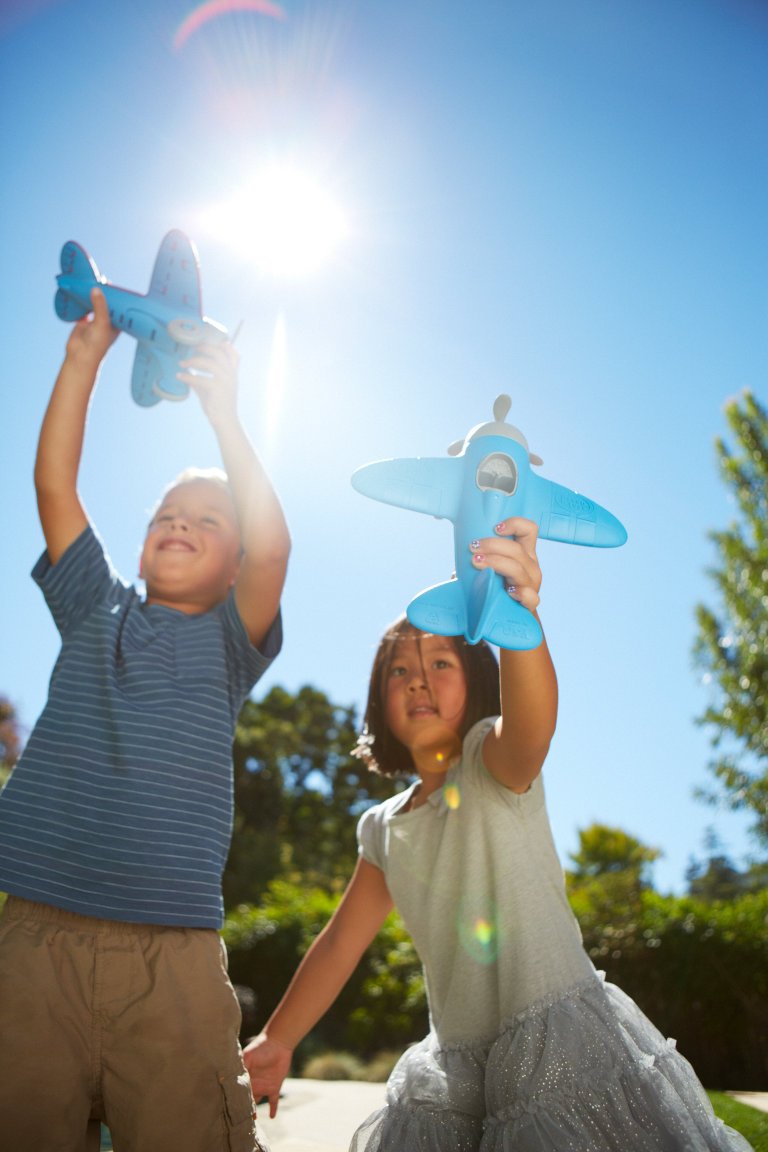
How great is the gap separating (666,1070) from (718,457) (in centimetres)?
1029

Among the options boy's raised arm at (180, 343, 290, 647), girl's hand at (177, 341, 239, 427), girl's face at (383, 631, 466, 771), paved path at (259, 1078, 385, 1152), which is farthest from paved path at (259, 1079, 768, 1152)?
girl's hand at (177, 341, 239, 427)

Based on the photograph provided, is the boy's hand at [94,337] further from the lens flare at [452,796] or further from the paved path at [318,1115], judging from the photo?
the paved path at [318,1115]

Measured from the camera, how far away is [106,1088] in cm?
141

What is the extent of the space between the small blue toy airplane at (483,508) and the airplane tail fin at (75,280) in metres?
1.09

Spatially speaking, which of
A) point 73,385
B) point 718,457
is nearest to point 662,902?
point 73,385

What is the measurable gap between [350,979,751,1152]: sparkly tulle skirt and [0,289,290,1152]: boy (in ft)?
1.18

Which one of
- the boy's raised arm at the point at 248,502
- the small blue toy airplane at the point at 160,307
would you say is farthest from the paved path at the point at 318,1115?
the small blue toy airplane at the point at 160,307

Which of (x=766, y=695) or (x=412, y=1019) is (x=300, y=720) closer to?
(x=766, y=695)

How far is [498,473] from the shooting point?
1378 millimetres

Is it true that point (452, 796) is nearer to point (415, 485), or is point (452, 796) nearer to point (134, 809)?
point (134, 809)

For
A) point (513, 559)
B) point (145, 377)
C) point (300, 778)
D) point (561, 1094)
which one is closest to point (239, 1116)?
point (561, 1094)

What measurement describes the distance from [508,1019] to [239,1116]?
530mm

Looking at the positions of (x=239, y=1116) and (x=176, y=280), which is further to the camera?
(x=176, y=280)

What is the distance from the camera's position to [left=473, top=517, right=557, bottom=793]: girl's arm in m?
1.30
